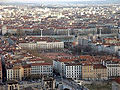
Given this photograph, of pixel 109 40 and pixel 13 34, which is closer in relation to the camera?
pixel 109 40

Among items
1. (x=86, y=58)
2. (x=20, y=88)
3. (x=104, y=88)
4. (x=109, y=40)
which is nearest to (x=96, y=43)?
(x=109, y=40)

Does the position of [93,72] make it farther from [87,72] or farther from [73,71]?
[73,71]

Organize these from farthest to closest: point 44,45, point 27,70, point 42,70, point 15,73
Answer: point 44,45, point 42,70, point 27,70, point 15,73

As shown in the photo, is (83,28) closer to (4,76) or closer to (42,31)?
(42,31)

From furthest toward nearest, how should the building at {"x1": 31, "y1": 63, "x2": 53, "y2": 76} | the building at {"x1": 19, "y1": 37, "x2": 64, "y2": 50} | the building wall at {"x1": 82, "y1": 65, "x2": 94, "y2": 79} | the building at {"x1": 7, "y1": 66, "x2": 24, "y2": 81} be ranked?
the building at {"x1": 19, "y1": 37, "x2": 64, "y2": 50} → the building at {"x1": 31, "y1": 63, "x2": 53, "y2": 76} → the building wall at {"x1": 82, "y1": 65, "x2": 94, "y2": 79} → the building at {"x1": 7, "y1": 66, "x2": 24, "y2": 81}

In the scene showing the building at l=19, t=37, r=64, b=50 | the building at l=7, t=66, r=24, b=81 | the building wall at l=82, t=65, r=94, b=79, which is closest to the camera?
the building at l=7, t=66, r=24, b=81

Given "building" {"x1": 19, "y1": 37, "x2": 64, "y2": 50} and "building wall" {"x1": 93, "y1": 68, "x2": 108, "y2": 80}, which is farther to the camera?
"building" {"x1": 19, "y1": 37, "x2": 64, "y2": 50}

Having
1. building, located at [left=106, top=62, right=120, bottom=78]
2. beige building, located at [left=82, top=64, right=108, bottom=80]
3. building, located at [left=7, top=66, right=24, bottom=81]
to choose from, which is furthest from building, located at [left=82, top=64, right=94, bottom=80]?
building, located at [left=7, top=66, right=24, bottom=81]

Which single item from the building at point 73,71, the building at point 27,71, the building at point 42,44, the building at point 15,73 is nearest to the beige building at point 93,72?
the building at point 73,71

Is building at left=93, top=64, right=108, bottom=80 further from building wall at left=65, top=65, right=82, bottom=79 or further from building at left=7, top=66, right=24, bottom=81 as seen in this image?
building at left=7, top=66, right=24, bottom=81

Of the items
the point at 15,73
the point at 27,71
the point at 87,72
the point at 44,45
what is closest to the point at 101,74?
the point at 87,72

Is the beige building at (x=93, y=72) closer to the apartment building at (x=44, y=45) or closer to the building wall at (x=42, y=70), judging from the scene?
the building wall at (x=42, y=70)
